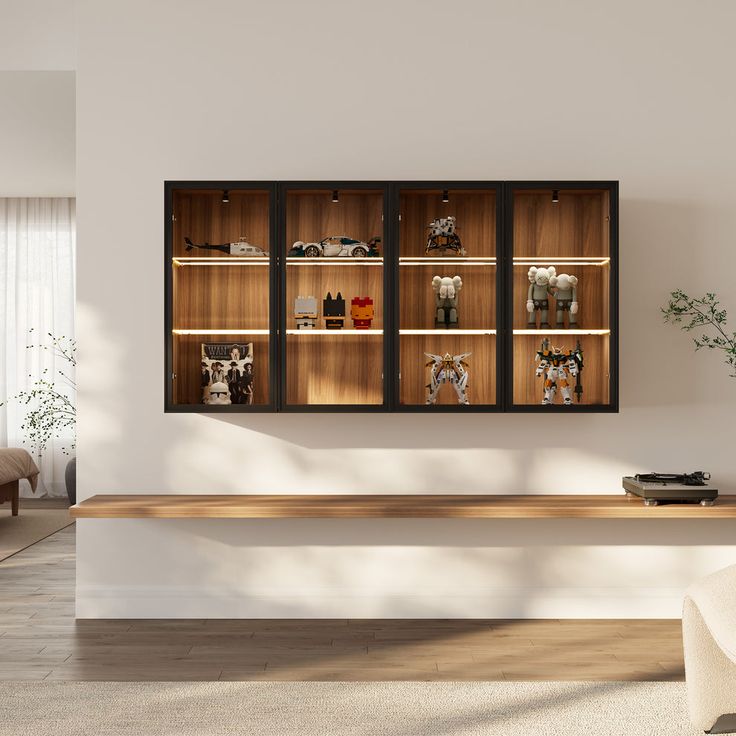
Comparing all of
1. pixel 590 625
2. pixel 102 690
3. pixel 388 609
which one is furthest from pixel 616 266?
pixel 102 690

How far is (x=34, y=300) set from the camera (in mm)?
8211

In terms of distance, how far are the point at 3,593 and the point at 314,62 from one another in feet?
10.4

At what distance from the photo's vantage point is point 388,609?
3949 mm

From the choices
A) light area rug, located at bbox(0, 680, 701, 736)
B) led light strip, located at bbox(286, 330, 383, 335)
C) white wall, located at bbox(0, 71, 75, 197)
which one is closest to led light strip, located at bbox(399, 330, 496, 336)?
led light strip, located at bbox(286, 330, 383, 335)

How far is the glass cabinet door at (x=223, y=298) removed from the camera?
3822 mm

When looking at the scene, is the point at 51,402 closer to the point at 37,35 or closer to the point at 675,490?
the point at 37,35

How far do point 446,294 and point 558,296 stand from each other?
0.51 metres

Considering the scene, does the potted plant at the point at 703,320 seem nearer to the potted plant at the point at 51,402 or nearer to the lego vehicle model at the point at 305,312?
the lego vehicle model at the point at 305,312

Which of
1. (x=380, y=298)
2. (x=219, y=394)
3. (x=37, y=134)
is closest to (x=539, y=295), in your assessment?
(x=380, y=298)

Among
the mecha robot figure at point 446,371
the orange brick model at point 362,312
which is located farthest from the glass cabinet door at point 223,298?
the mecha robot figure at point 446,371

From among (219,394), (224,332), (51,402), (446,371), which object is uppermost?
(224,332)

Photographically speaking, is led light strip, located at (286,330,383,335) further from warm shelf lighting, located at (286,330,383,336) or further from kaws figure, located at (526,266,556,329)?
kaws figure, located at (526,266,556,329)

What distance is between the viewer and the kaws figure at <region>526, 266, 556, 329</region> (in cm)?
382

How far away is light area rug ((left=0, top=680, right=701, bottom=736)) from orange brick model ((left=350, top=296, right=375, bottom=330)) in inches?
61.5
